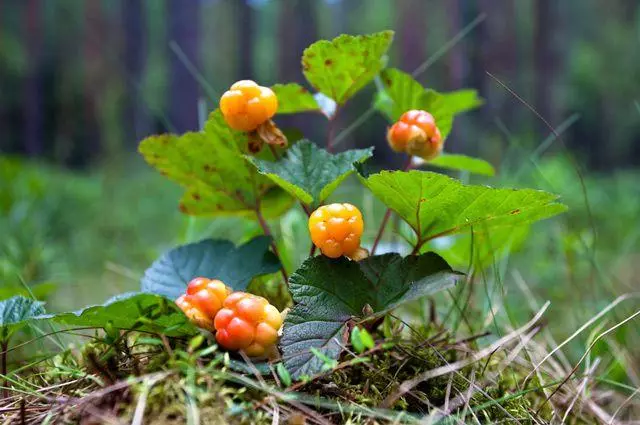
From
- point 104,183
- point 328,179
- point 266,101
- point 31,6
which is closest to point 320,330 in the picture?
point 328,179

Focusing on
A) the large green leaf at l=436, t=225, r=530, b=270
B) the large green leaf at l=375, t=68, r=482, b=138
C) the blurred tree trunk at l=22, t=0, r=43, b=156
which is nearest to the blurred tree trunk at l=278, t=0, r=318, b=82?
the blurred tree trunk at l=22, t=0, r=43, b=156

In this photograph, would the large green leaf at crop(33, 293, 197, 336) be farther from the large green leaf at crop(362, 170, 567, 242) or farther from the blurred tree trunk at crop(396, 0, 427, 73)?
the blurred tree trunk at crop(396, 0, 427, 73)

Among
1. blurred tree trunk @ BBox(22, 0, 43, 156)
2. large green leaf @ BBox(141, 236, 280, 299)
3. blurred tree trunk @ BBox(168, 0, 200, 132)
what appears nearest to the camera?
large green leaf @ BBox(141, 236, 280, 299)

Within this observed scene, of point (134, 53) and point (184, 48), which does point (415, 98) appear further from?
point (134, 53)

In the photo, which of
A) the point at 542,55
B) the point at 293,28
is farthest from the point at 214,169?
→ the point at 293,28

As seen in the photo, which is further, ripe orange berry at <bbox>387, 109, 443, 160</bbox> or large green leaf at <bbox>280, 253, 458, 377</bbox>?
ripe orange berry at <bbox>387, 109, 443, 160</bbox>

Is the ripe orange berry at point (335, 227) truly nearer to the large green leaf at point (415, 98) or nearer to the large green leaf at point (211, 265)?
the large green leaf at point (211, 265)

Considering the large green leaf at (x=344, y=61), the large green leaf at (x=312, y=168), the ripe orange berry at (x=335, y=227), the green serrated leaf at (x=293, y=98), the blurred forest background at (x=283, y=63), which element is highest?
the large green leaf at (x=344, y=61)

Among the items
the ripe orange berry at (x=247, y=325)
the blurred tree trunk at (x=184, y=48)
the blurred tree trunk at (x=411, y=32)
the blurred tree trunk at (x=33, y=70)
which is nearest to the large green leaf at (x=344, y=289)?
the ripe orange berry at (x=247, y=325)
